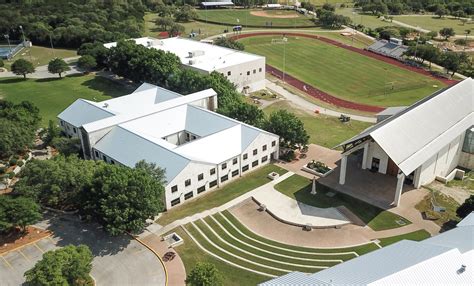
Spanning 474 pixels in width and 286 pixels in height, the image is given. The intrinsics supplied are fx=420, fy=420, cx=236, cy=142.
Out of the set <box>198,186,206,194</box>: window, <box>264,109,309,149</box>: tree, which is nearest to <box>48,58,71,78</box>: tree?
<box>264,109,309,149</box>: tree

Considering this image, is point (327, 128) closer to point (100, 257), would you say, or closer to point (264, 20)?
point (100, 257)

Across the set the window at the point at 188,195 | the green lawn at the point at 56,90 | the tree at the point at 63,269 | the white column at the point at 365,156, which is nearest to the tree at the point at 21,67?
the green lawn at the point at 56,90

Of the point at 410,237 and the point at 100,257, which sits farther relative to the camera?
the point at 410,237

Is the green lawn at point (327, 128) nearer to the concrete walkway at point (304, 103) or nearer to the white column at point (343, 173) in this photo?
the concrete walkway at point (304, 103)

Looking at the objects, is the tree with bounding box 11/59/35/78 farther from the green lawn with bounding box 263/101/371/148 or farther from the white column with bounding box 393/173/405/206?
the white column with bounding box 393/173/405/206

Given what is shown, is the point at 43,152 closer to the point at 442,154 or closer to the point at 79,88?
the point at 79,88

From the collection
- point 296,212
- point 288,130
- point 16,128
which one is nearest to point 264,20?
point 288,130
